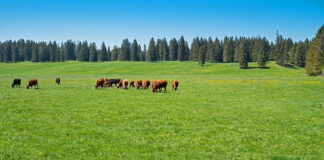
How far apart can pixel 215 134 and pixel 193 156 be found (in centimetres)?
272

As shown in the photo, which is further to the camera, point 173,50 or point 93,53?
point 173,50

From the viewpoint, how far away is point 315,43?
2650 inches

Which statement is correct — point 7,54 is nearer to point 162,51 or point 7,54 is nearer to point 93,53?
point 93,53

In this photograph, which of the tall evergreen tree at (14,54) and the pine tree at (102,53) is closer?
the pine tree at (102,53)

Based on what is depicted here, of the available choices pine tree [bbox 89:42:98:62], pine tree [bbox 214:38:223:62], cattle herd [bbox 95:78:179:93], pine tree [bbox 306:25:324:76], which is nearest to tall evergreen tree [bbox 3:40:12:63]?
pine tree [bbox 89:42:98:62]

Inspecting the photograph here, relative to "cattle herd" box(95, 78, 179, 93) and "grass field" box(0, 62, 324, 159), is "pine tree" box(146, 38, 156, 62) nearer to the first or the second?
"cattle herd" box(95, 78, 179, 93)

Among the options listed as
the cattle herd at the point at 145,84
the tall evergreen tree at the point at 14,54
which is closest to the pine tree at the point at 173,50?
the tall evergreen tree at the point at 14,54

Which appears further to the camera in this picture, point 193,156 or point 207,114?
point 207,114

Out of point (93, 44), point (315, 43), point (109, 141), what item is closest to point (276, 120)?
point (109, 141)

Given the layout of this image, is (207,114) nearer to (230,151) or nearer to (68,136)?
(230,151)

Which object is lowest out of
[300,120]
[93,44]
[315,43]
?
[300,120]

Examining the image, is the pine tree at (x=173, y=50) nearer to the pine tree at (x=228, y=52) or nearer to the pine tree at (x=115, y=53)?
the pine tree at (x=228, y=52)

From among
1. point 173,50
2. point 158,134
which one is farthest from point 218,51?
point 158,134

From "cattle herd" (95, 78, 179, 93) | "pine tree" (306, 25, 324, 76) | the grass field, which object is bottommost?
the grass field
